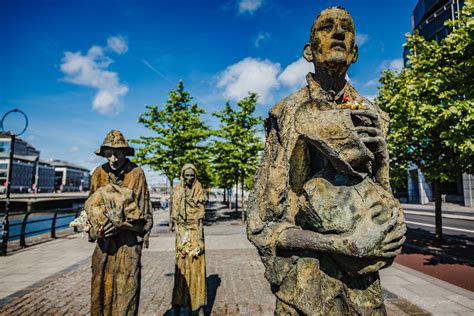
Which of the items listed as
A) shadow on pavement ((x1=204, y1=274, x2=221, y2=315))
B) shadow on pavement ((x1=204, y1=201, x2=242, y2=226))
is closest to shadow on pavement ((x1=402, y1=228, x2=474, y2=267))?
shadow on pavement ((x1=204, y1=274, x2=221, y2=315))

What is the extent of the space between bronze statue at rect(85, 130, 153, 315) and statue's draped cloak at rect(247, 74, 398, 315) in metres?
2.39

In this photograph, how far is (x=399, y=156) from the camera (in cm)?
1220

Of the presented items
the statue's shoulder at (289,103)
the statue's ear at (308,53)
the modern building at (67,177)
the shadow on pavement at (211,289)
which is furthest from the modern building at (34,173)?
the statue's ear at (308,53)

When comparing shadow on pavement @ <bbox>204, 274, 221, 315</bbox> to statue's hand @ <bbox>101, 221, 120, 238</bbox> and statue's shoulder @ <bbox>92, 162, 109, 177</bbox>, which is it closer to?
statue's hand @ <bbox>101, 221, 120, 238</bbox>

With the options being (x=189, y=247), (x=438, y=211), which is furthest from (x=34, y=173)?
(x=438, y=211)

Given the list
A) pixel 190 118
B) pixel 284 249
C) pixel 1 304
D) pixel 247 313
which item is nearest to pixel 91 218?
pixel 284 249

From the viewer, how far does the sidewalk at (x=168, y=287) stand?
5.98m

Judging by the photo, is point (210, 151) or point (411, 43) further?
point (210, 151)

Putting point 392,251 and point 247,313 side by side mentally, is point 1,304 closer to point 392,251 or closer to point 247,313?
point 247,313

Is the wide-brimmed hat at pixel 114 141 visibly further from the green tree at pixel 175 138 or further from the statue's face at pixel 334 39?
the green tree at pixel 175 138

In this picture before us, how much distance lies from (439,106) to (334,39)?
30.4 feet

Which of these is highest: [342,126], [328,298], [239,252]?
[342,126]

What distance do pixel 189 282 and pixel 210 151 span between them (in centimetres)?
1512

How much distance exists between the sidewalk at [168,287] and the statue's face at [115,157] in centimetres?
349
